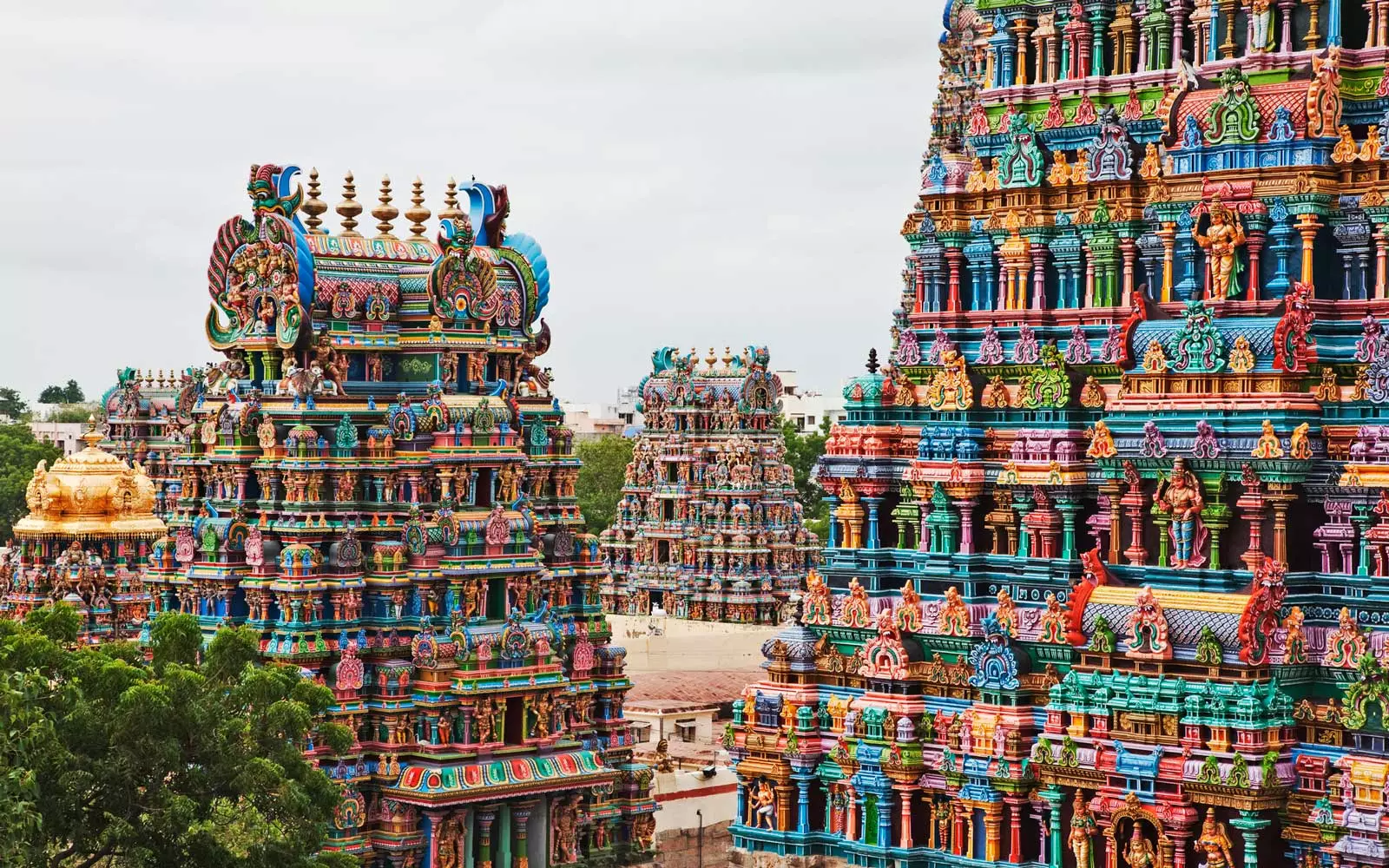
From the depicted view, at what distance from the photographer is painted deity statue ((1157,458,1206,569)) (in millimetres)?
32719

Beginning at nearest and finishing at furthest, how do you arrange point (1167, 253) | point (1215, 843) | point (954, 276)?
1. point (1215, 843)
2. point (1167, 253)
3. point (954, 276)

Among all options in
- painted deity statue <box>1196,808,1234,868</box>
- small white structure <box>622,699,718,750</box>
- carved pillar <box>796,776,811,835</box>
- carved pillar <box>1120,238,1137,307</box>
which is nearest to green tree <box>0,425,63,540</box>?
small white structure <box>622,699,718,750</box>

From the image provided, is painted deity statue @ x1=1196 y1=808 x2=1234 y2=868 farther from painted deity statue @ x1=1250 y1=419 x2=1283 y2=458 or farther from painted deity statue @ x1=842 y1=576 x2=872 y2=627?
painted deity statue @ x1=842 y1=576 x2=872 y2=627

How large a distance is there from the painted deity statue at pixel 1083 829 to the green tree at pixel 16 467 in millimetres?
65758

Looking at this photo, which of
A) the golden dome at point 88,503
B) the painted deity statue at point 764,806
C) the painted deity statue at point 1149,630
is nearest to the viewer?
the painted deity statue at point 1149,630

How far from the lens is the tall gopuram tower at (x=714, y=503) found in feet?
246

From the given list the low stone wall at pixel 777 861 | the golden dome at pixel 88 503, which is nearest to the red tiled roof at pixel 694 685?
the golden dome at pixel 88 503

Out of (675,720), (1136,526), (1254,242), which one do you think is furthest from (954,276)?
(675,720)

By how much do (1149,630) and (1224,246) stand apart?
14.2 feet

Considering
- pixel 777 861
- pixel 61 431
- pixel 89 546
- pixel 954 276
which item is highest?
pixel 61 431

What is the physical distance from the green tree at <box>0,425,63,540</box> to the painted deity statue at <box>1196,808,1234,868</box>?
67.3 metres

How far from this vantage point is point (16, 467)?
100312 mm

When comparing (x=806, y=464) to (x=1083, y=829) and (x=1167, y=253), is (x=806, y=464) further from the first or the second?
(x=1083, y=829)

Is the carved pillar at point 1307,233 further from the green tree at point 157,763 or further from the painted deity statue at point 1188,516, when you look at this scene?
the green tree at point 157,763
